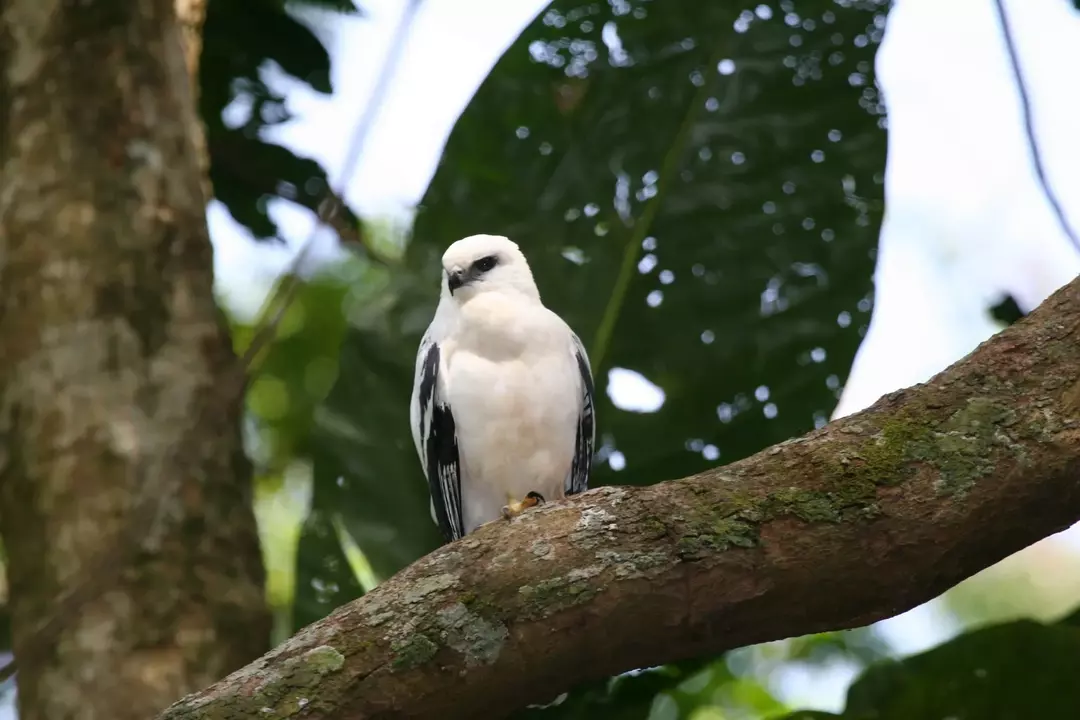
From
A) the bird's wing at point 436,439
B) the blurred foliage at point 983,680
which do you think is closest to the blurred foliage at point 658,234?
the bird's wing at point 436,439

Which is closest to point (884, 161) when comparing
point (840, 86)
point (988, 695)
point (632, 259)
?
point (840, 86)

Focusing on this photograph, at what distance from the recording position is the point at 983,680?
8.01 feet

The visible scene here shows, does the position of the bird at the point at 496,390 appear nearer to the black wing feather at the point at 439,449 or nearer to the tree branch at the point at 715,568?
the black wing feather at the point at 439,449

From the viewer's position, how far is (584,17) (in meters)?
2.86

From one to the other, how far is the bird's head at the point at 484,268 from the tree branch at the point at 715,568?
1270 millimetres

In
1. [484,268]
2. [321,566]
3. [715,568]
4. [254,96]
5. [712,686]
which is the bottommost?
[712,686]

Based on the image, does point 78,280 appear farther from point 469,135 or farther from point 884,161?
point 884,161

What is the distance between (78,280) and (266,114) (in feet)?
4.07

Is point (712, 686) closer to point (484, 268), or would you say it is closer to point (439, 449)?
point (439, 449)

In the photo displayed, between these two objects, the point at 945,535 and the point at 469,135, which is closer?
the point at 945,535

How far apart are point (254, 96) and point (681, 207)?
179 centimetres

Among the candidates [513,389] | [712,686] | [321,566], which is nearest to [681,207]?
[513,389]

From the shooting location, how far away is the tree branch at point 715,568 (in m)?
1.58

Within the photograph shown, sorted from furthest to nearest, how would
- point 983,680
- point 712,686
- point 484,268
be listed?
point 712,686, point 484,268, point 983,680
